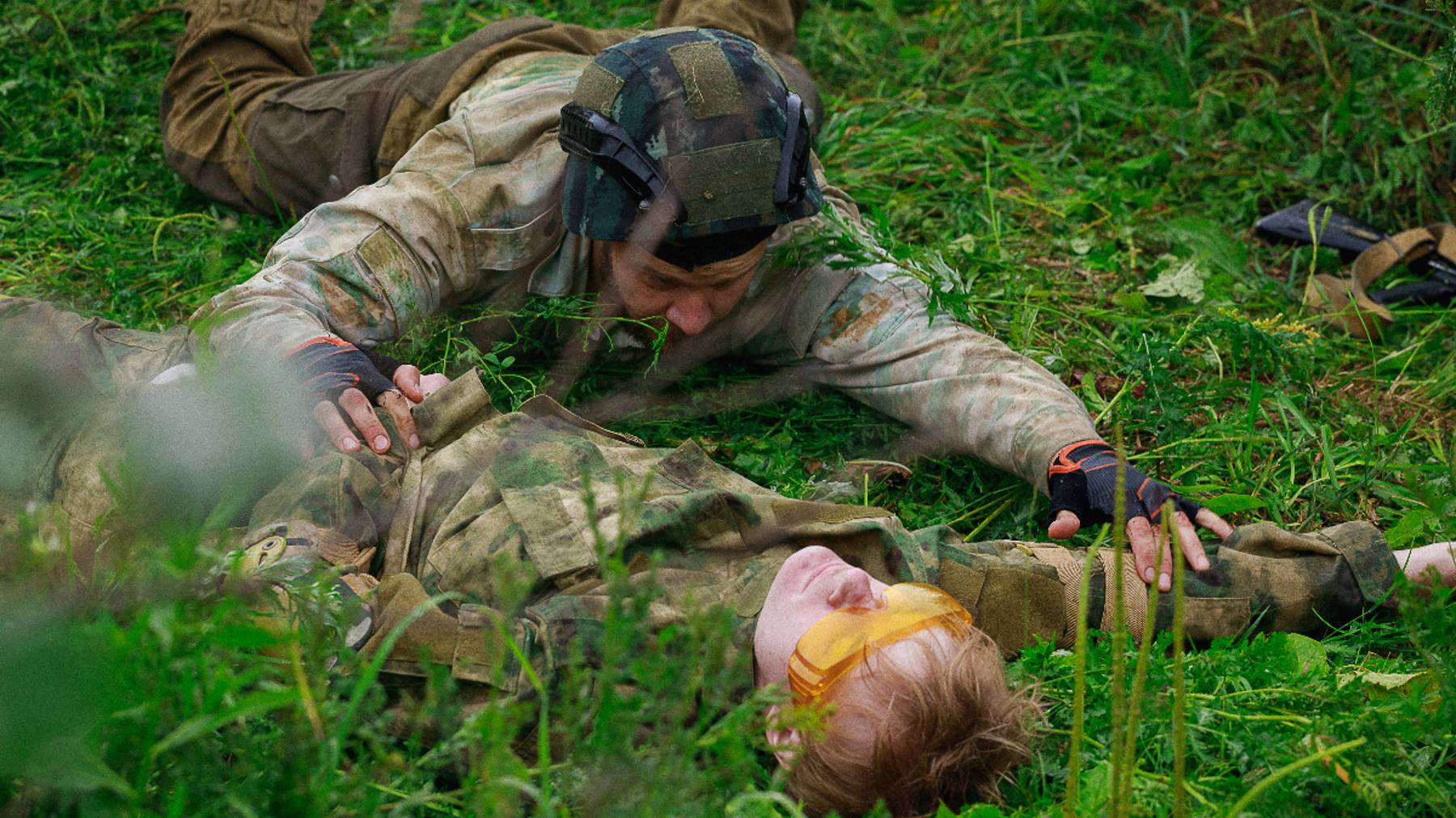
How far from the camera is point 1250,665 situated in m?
2.61

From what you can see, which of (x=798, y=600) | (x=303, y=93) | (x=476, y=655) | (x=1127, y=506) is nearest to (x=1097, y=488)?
(x=1127, y=506)

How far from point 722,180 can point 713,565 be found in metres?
0.98

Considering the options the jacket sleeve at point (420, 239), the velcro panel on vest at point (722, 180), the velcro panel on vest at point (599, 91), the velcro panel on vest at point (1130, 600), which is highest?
the velcro panel on vest at point (599, 91)

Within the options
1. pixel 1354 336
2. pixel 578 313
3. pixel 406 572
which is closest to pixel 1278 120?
pixel 1354 336

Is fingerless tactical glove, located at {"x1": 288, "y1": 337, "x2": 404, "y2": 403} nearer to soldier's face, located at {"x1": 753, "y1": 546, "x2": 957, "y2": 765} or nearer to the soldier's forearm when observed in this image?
soldier's face, located at {"x1": 753, "y1": 546, "x2": 957, "y2": 765}

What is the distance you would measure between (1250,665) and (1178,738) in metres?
0.81

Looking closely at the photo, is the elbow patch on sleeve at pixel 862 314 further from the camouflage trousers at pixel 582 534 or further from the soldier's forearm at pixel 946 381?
the camouflage trousers at pixel 582 534

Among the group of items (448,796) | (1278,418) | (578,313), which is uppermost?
(448,796)

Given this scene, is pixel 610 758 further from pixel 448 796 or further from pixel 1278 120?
pixel 1278 120

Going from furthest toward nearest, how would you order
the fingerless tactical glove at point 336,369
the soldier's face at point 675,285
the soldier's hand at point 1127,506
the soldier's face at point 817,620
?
the soldier's face at point 675,285, the fingerless tactical glove at point 336,369, the soldier's hand at point 1127,506, the soldier's face at point 817,620

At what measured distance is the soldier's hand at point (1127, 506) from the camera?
298 centimetres

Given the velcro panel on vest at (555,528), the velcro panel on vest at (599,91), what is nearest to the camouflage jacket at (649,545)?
the velcro panel on vest at (555,528)

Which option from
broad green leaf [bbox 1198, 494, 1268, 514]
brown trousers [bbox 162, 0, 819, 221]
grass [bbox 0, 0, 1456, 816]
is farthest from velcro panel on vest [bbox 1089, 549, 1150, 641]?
brown trousers [bbox 162, 0, 819, 221]

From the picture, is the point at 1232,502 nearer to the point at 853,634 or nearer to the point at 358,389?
the point at 853,634
